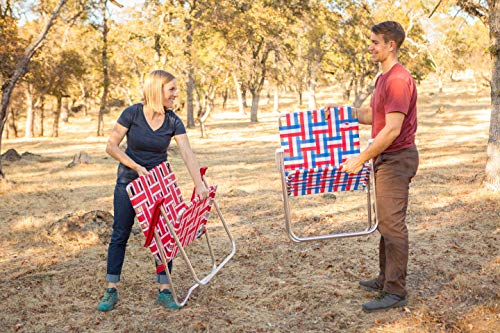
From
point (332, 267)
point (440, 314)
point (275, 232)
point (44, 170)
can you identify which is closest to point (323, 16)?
point (44, 170)

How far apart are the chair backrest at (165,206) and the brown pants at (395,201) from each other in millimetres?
1427

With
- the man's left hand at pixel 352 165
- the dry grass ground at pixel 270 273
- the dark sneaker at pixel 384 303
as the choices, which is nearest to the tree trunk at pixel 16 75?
the dry grass ground at pixel 270 273

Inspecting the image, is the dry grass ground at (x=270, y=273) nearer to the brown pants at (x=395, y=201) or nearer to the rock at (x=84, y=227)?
the rock at (x=84, y=227)

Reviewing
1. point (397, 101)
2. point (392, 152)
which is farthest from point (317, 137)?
point (397, 101)

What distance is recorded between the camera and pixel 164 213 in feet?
11.9

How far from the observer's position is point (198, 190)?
4102 millimetres

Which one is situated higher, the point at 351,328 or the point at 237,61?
the point at 237,61

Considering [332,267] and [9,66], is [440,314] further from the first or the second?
[9,66]

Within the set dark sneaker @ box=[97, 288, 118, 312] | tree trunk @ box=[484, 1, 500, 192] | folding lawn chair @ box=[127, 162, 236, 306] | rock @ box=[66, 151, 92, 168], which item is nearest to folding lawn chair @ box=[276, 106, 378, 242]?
folding lawn chair @ box=[127, 162, 236, 306]

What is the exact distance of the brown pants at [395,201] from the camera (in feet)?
12.4

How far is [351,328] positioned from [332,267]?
139 centimetres

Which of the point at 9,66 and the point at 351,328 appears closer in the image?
the point at 351,328

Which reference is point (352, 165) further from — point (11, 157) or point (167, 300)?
point (11, 157)

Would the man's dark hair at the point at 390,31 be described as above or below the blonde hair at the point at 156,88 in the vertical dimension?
above
